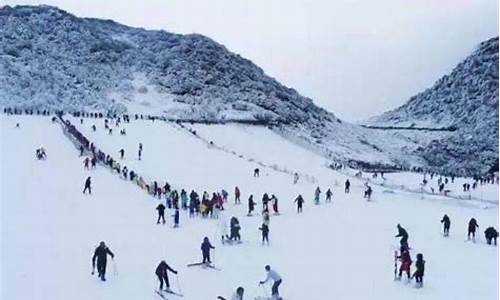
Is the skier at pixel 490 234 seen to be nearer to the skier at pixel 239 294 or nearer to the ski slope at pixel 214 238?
the ski slope at pixel 214 238

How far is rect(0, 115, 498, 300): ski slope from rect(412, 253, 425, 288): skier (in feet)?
0.69

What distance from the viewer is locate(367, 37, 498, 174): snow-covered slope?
3388 inches

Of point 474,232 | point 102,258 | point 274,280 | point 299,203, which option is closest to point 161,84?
point 299,203

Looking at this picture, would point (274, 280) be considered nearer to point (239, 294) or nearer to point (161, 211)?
point (239, 294)

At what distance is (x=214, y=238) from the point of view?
64.7ft

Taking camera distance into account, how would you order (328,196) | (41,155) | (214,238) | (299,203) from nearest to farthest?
(214,238) < (299,203) < (328,196) < (41,155)

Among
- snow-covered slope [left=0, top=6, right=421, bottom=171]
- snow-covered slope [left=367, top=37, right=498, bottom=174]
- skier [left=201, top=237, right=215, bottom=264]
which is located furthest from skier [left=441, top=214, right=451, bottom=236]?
snow-covered slope [left=367, top=37, right=498, bottom=174]

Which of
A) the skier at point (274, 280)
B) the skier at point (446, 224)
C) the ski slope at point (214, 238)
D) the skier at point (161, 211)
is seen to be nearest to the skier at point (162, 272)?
the ski slope at point (214, 238)

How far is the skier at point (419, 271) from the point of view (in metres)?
15.2

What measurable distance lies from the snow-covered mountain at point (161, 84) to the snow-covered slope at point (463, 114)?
2.07 meters

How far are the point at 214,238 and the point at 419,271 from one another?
249 inches

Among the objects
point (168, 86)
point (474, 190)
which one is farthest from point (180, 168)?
point (168, 86)

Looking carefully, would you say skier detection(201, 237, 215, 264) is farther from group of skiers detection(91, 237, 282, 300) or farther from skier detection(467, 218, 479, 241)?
skier detection(467, 218, 479, 241)

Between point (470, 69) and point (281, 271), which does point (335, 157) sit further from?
point (470, 69)
